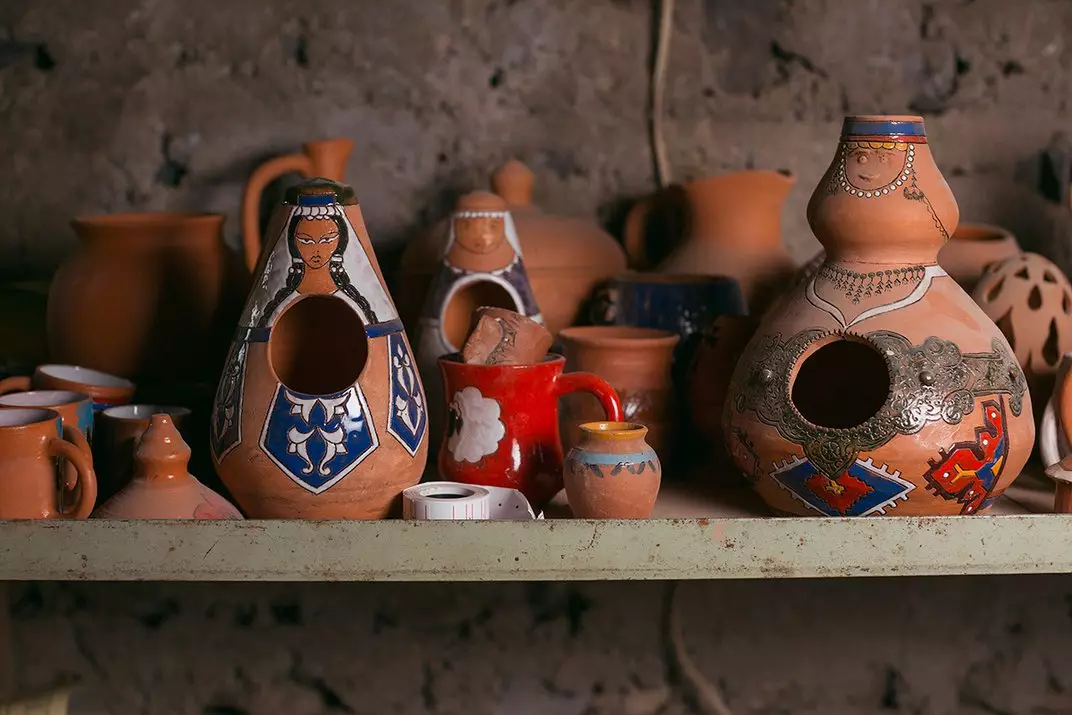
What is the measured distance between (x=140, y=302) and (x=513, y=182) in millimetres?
411

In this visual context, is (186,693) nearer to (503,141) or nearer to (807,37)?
(503,141)

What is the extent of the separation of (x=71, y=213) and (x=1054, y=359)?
42.5 inches

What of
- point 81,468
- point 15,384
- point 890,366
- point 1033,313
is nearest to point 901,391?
point 890,366

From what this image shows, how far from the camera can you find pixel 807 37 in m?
1.42

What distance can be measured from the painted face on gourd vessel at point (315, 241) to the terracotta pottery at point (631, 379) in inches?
10.2

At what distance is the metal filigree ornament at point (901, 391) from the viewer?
93cm

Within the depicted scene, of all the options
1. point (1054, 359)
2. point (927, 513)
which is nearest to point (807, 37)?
point (1054, 359)

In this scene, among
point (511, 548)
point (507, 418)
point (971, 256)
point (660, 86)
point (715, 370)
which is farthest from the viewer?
point (660, 86)

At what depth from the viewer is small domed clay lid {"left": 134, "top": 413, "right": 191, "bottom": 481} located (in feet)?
3.13

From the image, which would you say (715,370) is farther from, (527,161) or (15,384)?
(15,384)

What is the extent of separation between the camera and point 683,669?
1.44 metres

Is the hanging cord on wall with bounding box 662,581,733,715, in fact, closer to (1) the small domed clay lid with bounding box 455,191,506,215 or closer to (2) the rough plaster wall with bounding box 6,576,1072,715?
(2) the rough plaster wall with bounding box 6,576,1072,715

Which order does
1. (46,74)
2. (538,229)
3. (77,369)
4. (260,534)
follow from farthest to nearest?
(46,74) → (538,229) → (77,369) → (260,534)

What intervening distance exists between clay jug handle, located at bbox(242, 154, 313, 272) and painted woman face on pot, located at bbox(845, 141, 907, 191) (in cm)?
59
